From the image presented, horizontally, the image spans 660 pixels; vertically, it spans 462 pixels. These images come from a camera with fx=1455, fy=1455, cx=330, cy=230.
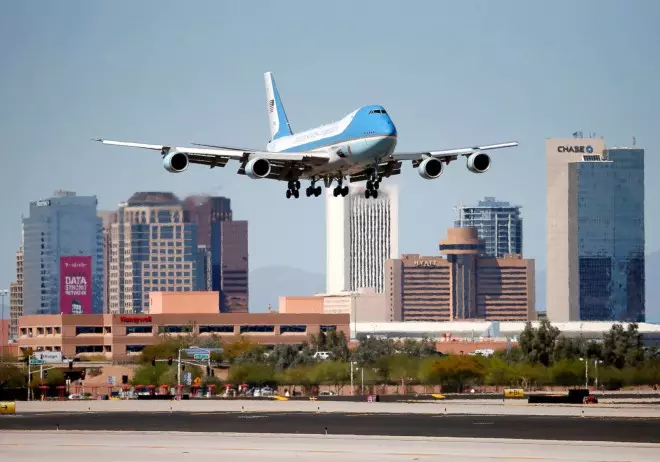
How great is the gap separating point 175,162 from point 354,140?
44.9 feet

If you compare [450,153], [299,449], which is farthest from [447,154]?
[299,449]

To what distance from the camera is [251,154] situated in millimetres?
112188

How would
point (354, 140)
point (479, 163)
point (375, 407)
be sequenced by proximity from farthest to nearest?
point (375, 407) → point (479, 163) → point (354, 140)

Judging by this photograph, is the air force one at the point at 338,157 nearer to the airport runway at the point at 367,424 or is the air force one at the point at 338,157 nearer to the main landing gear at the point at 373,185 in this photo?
the main landing gear at the point at 373,185

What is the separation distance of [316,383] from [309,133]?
8821cm

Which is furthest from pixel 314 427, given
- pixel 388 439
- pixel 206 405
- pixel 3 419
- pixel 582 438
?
pixel 206 405

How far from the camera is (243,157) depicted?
11306 centimetres

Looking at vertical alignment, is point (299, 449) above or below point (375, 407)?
above

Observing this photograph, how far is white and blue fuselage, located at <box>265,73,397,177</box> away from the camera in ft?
347

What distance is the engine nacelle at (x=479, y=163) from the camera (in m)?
111

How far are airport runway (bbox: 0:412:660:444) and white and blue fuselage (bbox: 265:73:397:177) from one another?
1924cm

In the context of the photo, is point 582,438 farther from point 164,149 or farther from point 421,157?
point 164,149

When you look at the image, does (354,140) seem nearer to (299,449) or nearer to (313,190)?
(313,190)

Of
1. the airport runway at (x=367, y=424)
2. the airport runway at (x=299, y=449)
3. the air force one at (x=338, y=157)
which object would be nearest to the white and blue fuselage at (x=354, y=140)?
the air force one at (x=338, y=157)
